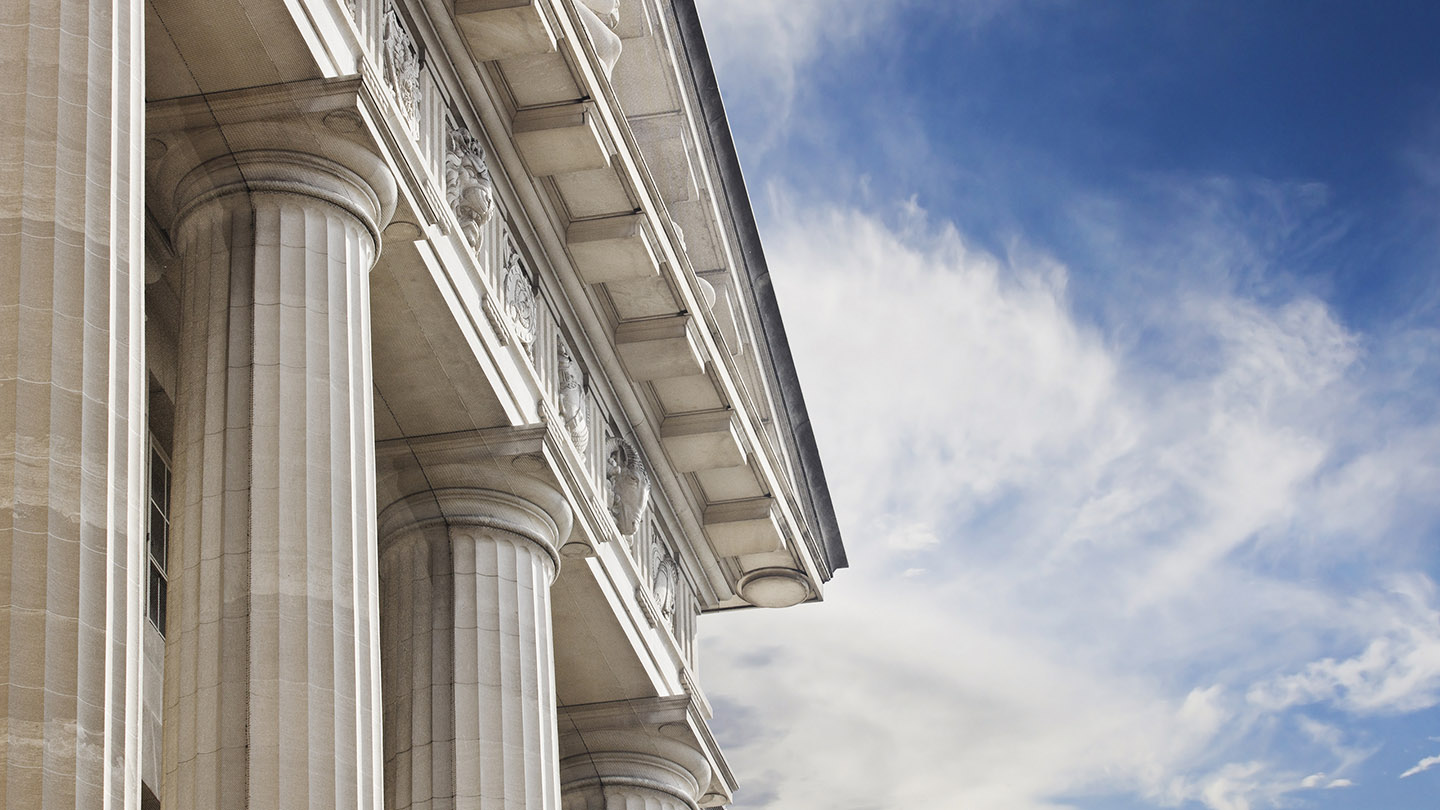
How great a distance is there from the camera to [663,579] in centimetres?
3444

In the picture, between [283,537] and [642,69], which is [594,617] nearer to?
[642,69]

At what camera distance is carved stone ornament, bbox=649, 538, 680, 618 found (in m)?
33.9

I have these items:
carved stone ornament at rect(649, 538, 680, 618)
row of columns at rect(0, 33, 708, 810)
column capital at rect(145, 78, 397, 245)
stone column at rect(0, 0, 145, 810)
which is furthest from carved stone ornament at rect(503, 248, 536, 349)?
stone column at rect(0, 0, 145, 810)

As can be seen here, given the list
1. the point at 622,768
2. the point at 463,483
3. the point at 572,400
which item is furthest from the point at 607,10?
the point at 622,768

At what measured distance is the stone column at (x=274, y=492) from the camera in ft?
57.9

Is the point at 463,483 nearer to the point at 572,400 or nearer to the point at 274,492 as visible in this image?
the point at 572,400

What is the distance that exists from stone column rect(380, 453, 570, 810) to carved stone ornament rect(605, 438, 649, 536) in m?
5.03

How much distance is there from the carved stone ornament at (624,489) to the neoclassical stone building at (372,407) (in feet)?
0.25

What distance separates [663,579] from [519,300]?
27.7 feet

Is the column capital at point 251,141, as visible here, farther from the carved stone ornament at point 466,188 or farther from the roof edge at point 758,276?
the roof edge at point 758,276

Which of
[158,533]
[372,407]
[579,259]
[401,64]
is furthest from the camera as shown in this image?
[579,259]

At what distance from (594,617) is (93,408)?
58.3 ft

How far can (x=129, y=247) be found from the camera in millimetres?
14312

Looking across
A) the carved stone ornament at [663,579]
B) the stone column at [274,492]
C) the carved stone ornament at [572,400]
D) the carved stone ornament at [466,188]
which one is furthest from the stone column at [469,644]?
the carved stone ornament at [663,579]
